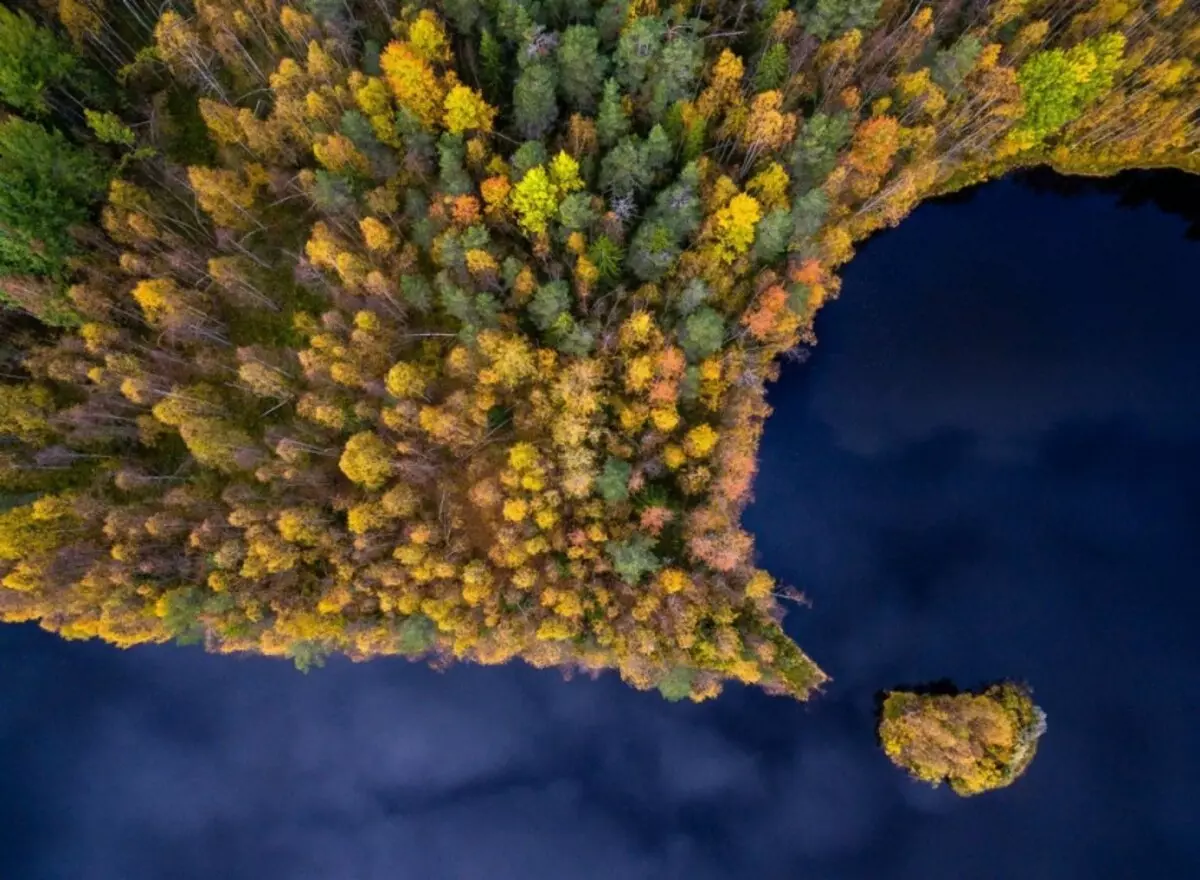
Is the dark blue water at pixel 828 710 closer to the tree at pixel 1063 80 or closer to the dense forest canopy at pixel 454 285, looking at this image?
the dense forest canopy at pixel 454 285

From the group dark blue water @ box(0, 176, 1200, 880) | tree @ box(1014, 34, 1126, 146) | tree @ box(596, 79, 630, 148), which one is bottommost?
dark blue water @ box(0, 176, 1200, 880)

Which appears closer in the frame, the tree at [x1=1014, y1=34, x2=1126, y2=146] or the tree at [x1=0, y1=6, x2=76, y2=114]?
the tree at [x1=0, y1=6, x2=76, y2=114]

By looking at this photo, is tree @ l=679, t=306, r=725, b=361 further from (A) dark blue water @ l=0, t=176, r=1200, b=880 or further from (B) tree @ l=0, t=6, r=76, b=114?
(B) tree @ l=0, t=6, r=76, b=114

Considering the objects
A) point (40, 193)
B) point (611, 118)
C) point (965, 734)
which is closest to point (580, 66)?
point (611, 118)

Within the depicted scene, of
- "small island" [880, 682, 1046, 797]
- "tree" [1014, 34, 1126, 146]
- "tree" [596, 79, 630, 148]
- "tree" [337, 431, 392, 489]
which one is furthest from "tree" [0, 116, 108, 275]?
"small island" [880, 682, 1046, 797]

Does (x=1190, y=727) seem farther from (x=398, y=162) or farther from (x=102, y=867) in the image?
(x=102, y=867)
